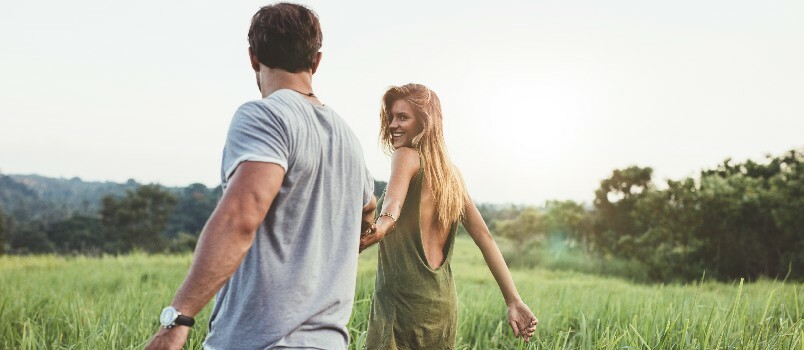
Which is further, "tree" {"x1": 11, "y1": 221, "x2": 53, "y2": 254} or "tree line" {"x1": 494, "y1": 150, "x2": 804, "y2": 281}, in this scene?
"tree" {"x1": 11, "y1": 221, "x2": 53, "y2": 254}

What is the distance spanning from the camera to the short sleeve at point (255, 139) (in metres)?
1.45

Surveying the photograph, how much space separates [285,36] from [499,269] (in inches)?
64.4

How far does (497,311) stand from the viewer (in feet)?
19.9

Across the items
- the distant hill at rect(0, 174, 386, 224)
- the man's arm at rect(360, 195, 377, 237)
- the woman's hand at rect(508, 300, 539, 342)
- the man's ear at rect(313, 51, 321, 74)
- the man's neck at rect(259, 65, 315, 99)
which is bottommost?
the distant hill at rect(0, 174, 386, 224)

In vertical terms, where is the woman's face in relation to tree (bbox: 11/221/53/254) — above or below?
above

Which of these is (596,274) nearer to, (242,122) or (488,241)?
(488,241)

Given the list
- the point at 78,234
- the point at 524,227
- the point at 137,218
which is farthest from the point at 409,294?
the point at 137,218

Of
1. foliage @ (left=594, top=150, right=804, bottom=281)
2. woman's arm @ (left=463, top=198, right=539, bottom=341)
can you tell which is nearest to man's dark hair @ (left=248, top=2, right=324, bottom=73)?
woman's arm @ (left=463, top=198, right=539, bottom=341)

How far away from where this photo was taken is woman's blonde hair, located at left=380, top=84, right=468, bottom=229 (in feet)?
8.78

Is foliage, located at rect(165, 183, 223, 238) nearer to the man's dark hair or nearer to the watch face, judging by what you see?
the man's dark hair

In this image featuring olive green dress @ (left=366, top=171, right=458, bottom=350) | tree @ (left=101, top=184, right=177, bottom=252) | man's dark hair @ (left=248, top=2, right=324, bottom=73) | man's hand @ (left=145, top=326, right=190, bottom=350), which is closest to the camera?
man's hand @ (left=145, top=326, right=190, bottom=350)

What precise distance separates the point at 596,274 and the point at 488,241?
71.2 feet

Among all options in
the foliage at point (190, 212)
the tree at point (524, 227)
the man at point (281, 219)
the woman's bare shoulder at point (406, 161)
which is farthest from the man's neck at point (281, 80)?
the foliage at point (190, 212)

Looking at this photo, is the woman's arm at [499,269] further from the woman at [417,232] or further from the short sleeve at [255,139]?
the short sleeve at [255,139]
